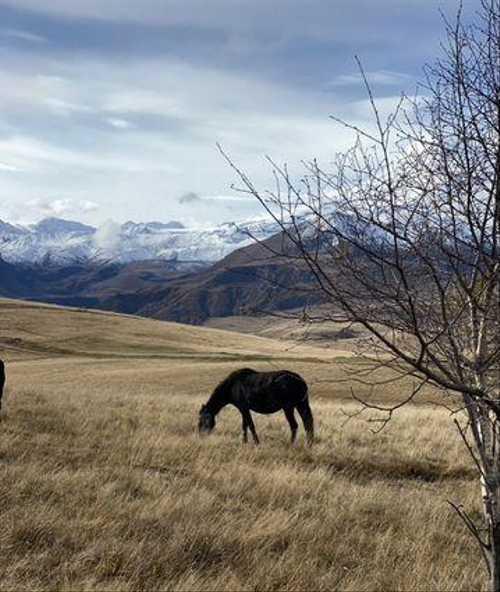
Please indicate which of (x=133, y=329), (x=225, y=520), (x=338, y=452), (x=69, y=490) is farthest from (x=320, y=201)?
(x=133, y=329)

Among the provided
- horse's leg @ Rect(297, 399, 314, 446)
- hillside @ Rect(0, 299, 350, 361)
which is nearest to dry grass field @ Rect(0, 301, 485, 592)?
horse's leg @ Rect(297, 399, 314, 446)

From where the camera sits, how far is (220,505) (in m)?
8.30

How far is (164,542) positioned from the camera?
674 centimetres

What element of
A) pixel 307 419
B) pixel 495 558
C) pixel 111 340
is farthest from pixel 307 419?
pixel 111 340

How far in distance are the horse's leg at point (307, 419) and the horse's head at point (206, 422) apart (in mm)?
2035

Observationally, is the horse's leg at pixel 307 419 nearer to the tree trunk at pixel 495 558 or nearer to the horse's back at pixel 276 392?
the horse's back at pixel 276 392

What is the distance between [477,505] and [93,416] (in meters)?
8.45

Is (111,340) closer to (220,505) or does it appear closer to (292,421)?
(292,421)

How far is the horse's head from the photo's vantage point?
15397 millimetres

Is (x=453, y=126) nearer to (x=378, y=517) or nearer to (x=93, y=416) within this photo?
(x=378, y=517)

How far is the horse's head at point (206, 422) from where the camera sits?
50.5ft

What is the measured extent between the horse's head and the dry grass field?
0.96 ft

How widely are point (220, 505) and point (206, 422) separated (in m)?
7.40

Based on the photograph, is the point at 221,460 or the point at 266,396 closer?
the point at 221,460
